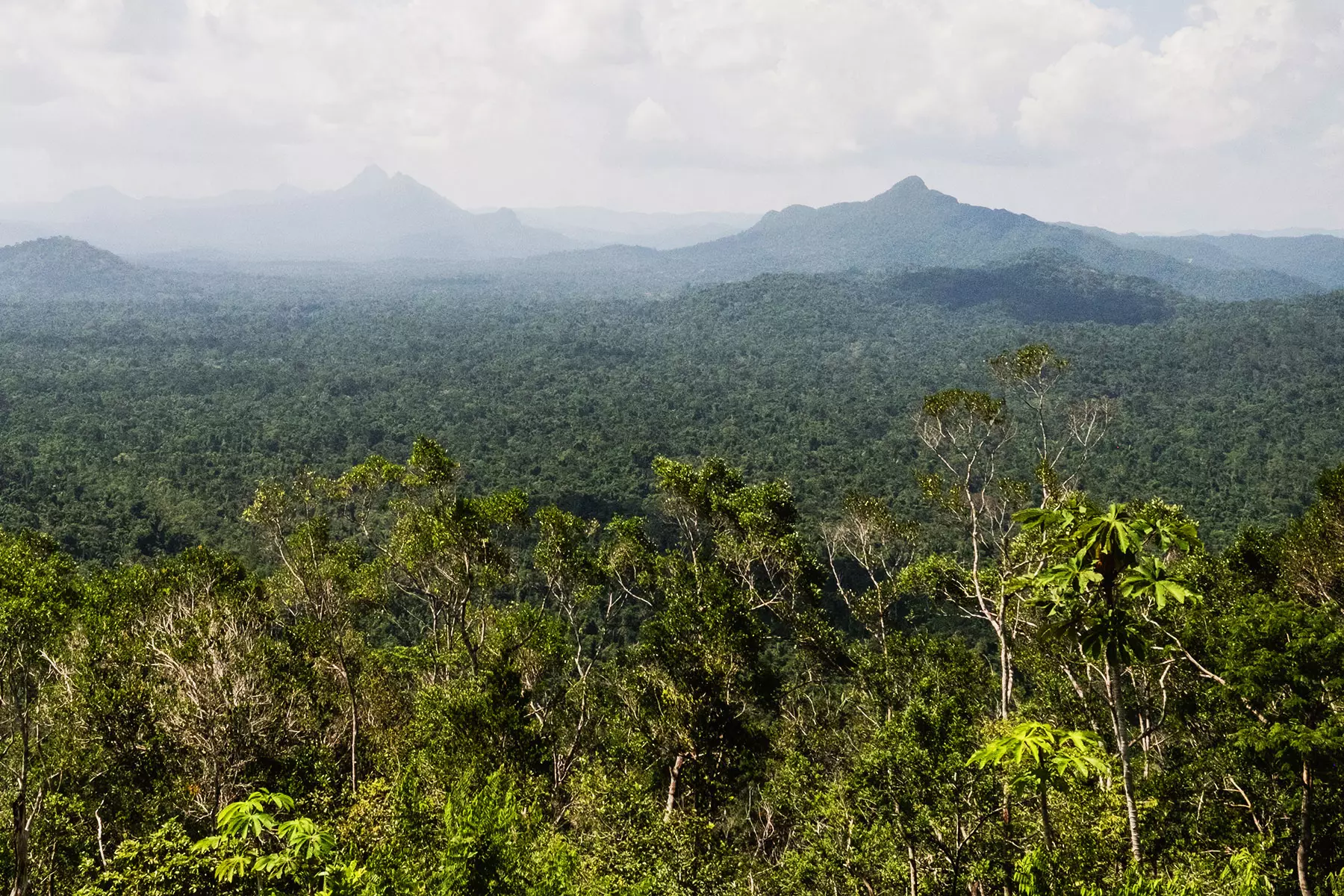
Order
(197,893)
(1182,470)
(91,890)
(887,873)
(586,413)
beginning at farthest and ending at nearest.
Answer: (586,413) → (1182,470) → (887,873) → (197,893) → (91,890)

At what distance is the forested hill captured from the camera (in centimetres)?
7500

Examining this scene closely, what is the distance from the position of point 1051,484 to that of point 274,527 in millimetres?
24246

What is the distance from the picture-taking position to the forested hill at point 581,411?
75000 millimetres

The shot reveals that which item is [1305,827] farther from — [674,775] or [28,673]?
[28,673]

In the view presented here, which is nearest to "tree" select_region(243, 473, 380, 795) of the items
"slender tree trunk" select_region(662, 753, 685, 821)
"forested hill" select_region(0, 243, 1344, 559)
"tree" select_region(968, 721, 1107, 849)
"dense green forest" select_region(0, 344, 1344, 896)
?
"dense green forest" select_region(0, 344, 1344, 896)

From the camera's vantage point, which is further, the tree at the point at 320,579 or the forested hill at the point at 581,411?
the forested hill at the point at 581,411

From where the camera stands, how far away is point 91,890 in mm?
8781

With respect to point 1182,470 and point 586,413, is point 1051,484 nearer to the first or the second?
point 1182,470

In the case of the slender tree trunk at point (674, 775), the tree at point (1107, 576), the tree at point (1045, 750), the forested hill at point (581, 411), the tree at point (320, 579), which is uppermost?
the tree at point (1107, 576)

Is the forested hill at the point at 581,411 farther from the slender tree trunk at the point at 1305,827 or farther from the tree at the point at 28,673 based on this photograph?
the slender tree trunk at the point at 1305,827

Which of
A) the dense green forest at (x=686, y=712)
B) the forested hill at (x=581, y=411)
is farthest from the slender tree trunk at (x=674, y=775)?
the forested hill at (x=581, y=411)

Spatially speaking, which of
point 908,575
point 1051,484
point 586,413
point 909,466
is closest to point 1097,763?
point 908,575

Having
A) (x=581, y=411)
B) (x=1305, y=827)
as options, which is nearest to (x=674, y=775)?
(x=1305, y=827)

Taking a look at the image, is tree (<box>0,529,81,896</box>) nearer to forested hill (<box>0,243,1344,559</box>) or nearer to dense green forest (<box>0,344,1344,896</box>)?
dense green forest (<box>0,344,1344,896</box>)
